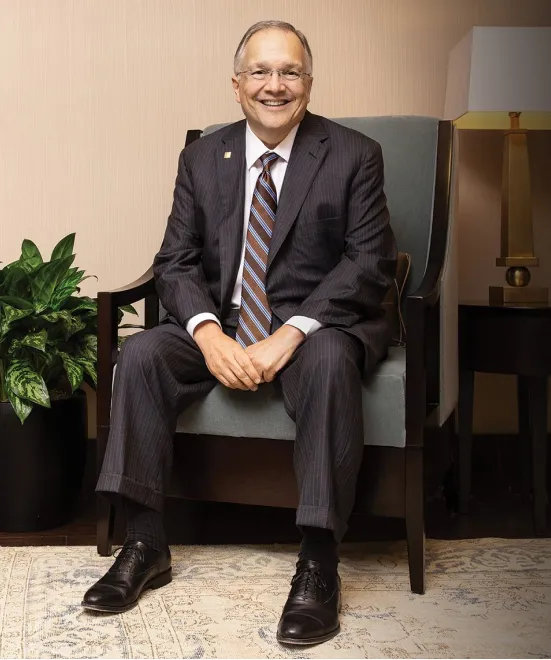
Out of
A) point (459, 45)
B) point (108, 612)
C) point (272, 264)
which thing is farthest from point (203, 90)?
point (108, 612)

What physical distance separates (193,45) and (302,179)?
3.61ft

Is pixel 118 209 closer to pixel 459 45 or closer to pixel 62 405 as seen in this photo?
pixel 62 405

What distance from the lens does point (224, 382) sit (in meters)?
1.95

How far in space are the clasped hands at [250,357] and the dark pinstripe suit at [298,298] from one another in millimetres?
35

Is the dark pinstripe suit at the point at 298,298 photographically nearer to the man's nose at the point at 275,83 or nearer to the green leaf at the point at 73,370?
the man's nose at the point at 275,83

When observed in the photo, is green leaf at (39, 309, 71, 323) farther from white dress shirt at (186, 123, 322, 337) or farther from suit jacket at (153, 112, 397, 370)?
white dress shirt at (186, 123, 322, 337)

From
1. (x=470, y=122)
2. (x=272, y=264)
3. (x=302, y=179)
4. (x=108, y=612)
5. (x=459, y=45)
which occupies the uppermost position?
(x=459, y=45)

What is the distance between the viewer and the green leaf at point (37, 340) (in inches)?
87.8

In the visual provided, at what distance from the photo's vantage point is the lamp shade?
2627 mm

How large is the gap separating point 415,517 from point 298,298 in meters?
0.58

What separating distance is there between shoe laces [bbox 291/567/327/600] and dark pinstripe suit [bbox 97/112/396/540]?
0.36ft

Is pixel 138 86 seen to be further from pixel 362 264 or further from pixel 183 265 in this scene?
pixel 362 264

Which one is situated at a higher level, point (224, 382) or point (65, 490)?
point (224, 382)

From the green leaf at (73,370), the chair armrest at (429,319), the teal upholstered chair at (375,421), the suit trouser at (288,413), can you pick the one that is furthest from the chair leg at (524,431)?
the green leaf at (73,370)
